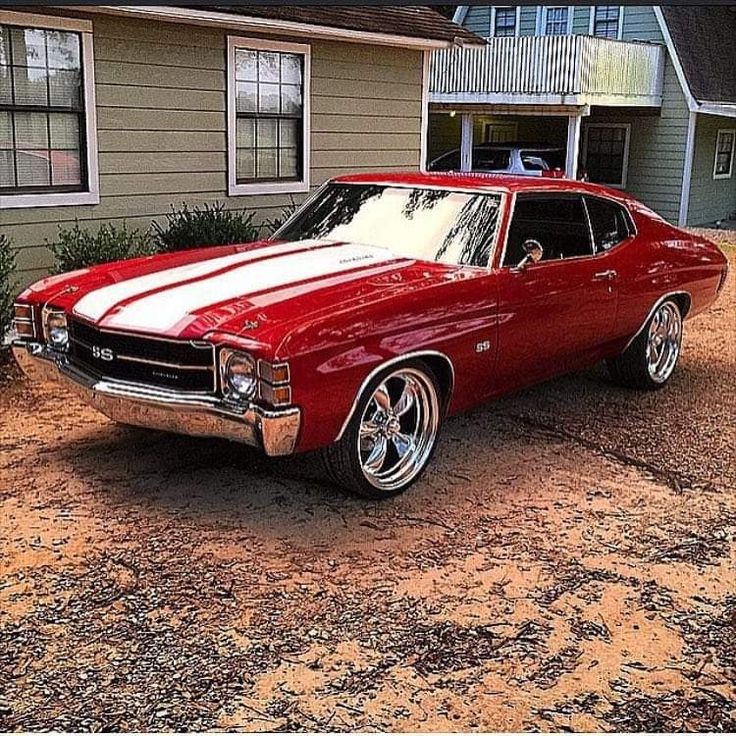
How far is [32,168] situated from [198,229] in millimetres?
1712

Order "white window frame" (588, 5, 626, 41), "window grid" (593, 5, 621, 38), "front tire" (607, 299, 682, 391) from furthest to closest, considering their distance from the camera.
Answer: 1. "window grid" (593, 5, 621, 38)
2. "white window frame" (588, 5, 626, 41)
3. "front tire" (607, 299, 682, 391)

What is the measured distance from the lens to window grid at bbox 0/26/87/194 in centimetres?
846

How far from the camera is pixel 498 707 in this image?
10.6ft

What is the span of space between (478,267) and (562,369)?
3.83 feet

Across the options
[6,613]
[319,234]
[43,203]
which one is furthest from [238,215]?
[6,613]

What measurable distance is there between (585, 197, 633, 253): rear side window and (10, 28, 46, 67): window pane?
5.19 m

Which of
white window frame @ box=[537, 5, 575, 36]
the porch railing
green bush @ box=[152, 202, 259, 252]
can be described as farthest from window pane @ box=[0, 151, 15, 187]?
white window frame @ box=[537, 5, 575, 36]

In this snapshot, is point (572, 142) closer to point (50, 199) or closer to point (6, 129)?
point (50, 199)

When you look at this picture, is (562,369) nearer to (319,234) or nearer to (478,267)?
(478,267)

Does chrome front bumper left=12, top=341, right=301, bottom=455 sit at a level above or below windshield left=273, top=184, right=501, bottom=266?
below

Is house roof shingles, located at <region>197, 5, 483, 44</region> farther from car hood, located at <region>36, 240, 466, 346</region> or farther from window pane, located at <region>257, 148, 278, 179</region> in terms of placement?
car hood, located at <region>36, 240, 466, 346</region>

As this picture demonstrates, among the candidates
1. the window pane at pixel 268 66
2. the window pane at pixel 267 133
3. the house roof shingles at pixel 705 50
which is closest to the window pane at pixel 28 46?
the window pane at pixel 268 66

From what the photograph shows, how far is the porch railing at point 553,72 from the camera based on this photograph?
64.3 feet

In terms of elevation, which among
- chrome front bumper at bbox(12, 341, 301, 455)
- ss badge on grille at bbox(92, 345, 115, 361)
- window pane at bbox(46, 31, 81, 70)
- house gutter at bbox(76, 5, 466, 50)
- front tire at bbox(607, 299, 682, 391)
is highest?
house gutter at bbox(76, 5, 466, 50)
